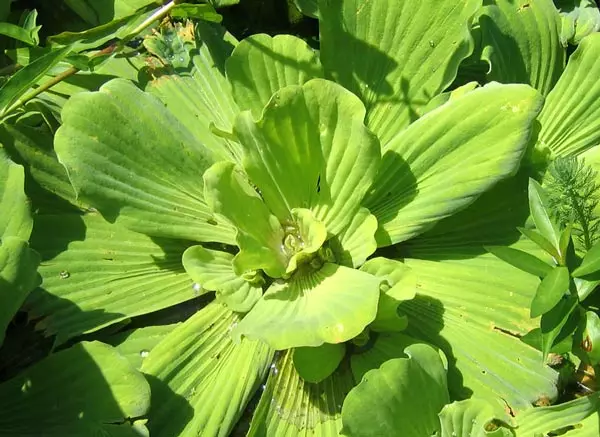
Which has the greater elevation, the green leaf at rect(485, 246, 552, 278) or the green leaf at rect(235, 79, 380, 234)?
the green leaf at rect(235, 79, 380, 234)

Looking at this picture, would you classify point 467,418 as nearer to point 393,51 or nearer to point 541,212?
point 541,212

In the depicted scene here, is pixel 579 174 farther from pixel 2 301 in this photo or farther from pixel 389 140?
pixel 2 301

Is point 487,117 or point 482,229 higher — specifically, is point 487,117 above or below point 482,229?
above

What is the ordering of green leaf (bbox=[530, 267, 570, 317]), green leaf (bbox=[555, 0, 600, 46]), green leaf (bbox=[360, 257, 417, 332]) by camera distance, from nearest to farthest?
green leaf (bbox=[530, 267, 570, 317]), green leaf (bbox=[360, 257, 417, 332]), green leaf (bbox=[555, 0, 600, 46])

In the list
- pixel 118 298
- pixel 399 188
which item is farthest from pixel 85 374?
pixel 399 188

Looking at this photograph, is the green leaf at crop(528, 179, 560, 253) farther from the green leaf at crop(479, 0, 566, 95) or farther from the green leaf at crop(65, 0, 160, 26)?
the green leaf at crop(65, 0, 160, 26)

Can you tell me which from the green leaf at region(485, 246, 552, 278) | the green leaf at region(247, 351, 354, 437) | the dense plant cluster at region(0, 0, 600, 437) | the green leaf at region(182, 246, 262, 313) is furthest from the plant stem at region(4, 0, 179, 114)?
the green leaf at region(485, 246, 552, 278)
